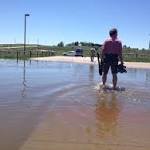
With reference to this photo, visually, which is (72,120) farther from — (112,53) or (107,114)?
(112,53)

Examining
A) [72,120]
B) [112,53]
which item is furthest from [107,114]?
[112,53]

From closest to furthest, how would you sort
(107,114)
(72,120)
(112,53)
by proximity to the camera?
(72,120) < (107,114) < (112,53)

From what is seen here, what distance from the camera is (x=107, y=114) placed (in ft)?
29.5

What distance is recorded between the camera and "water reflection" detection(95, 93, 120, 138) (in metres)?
7.38

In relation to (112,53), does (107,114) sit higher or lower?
lower

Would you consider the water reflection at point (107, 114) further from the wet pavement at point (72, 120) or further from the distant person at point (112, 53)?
the distant person at point (112, 53)

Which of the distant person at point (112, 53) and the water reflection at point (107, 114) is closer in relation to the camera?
the water reflection at point (107, 114)

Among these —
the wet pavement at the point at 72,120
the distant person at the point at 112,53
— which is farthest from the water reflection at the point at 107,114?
the distant person at the point at 112,53

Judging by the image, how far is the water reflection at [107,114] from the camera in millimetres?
7377

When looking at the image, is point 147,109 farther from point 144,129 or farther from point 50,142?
point 50,142

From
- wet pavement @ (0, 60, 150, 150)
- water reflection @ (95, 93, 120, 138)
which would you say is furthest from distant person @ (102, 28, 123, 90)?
water reflection @ (95, 93, 120, 138)

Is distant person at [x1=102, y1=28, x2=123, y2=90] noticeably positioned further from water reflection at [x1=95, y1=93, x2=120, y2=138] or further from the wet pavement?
water reflection at [x1=95, y1=93, x2=120, y2=138]

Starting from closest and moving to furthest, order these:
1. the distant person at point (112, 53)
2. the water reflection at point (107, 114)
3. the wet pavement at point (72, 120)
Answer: the wet pavement at point (72, 120) → the water reflection at point (107, 114) → the distant person at point (112, 53)

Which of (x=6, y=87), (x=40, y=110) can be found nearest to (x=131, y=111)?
(x=40, y=110)
